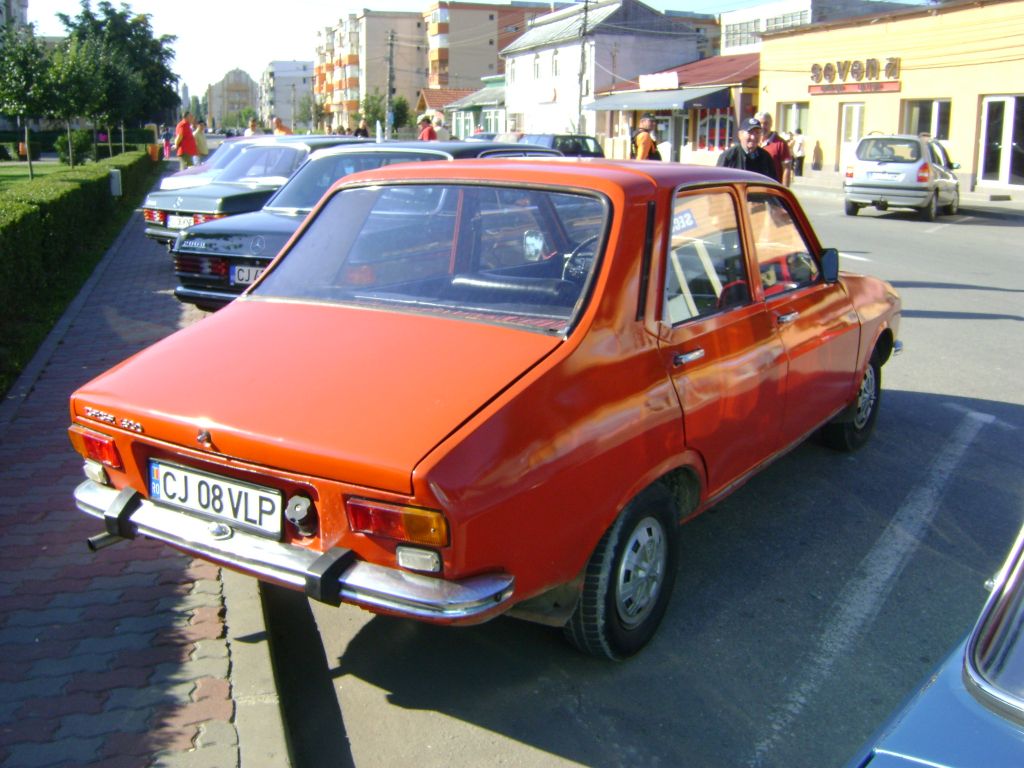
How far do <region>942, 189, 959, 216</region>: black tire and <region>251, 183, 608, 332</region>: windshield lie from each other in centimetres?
2097

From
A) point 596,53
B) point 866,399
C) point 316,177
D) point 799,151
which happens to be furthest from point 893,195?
point 596,53

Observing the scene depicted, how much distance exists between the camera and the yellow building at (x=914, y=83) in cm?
2795

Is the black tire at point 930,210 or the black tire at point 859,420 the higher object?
the black tire at point 930,210

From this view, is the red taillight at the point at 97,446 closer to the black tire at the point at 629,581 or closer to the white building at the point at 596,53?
the black tire at the point at 629,581

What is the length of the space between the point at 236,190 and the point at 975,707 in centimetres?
1067

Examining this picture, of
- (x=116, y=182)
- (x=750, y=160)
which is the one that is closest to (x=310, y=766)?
(x=750, y=160)

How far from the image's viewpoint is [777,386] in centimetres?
446

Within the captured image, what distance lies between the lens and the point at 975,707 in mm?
1791

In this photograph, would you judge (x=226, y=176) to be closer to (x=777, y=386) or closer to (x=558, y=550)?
(x=777, y=386)

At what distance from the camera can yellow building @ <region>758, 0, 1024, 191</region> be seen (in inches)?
1101

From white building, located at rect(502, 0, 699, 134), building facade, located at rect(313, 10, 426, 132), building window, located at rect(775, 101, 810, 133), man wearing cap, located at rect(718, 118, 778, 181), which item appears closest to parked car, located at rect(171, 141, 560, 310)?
man wearing cap, located at rect(718, 118, 778, 181)

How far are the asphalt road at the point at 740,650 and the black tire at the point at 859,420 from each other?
9 centimetres

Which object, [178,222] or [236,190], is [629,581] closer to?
[236,190]

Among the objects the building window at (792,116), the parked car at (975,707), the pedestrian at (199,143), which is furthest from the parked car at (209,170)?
the building window at (792,116)
